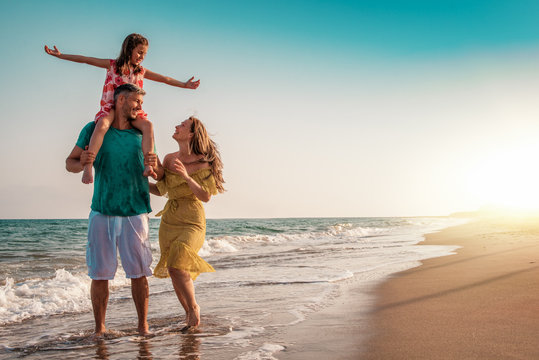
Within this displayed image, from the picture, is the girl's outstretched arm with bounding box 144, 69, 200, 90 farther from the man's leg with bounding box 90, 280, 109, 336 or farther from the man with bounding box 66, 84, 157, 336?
the man's leg with bounding box 90, 280, 109, 336

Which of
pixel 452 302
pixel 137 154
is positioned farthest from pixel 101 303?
pixel 452 302

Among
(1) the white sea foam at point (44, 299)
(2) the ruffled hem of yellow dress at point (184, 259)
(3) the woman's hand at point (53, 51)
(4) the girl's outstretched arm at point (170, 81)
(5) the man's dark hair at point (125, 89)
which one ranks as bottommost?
(1) the white sea foam at point (44, 299)

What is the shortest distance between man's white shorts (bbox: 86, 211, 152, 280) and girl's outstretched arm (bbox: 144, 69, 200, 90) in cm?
151

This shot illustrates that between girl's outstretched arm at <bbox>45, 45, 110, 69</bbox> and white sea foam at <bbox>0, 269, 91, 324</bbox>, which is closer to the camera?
girl's outstretched arm at <bbox>45, 45, 110, 69</bbox>

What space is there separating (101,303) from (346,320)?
2087mm

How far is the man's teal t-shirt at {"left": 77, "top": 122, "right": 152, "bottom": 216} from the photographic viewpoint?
12.0 ft

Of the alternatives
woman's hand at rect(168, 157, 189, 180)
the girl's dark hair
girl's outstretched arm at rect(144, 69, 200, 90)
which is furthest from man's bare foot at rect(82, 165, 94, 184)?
girl's outstretched arm at rect(144, 69, 200, 90)

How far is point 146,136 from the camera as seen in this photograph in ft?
12.2

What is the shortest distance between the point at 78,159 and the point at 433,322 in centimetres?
317

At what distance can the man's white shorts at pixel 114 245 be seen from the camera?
12.0 feet

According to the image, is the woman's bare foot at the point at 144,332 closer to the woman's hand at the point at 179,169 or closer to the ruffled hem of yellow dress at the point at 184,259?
the ruffled hem of yellow dress at the point at 184,259

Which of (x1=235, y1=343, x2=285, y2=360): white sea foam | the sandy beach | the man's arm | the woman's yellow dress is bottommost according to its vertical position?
(x1=235, y1=343, x2=285, y2=360): white sea foam

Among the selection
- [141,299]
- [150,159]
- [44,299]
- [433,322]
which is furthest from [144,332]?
[44,299]

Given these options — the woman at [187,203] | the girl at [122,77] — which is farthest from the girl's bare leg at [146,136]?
the woman at [187,203]
